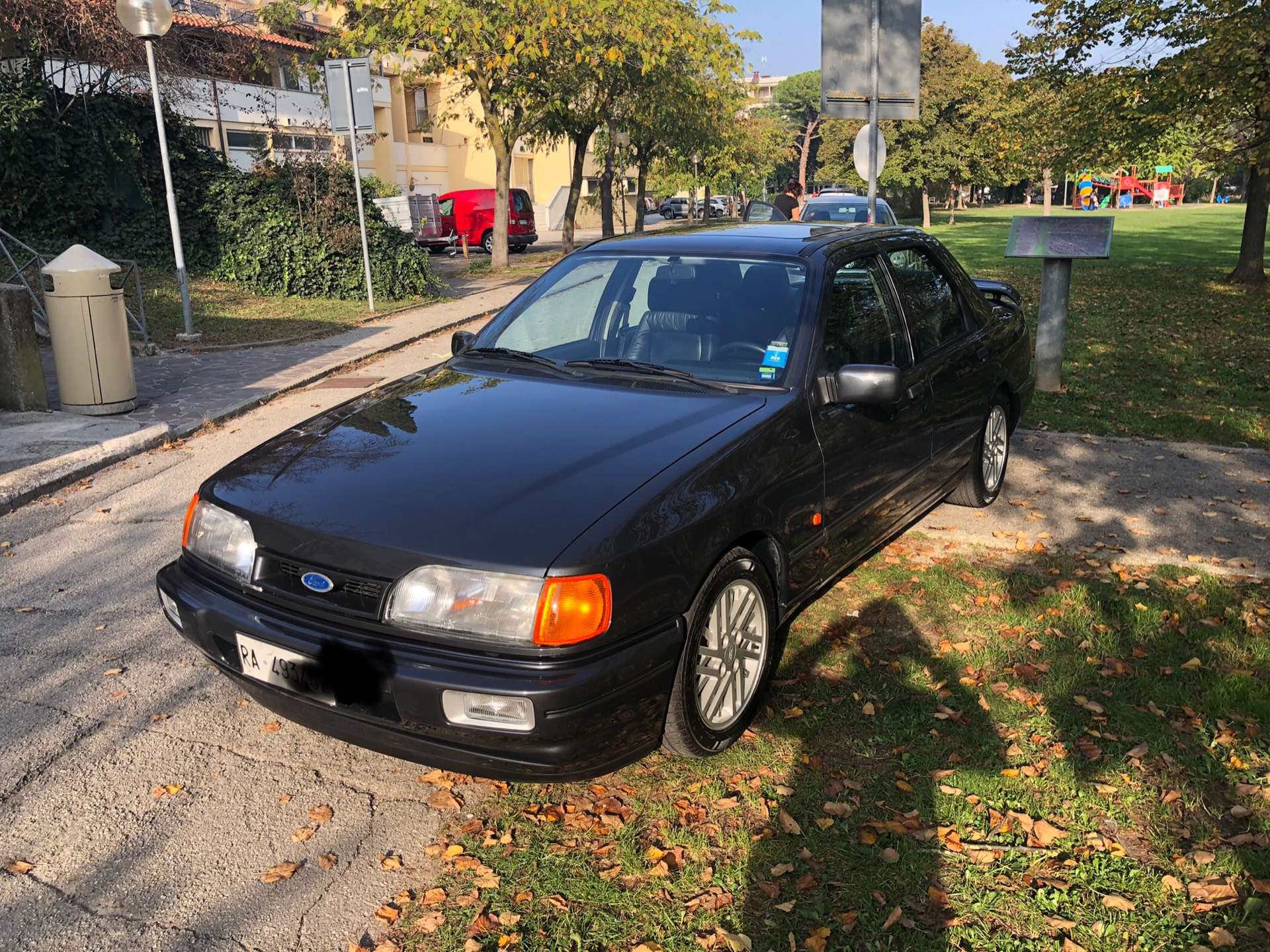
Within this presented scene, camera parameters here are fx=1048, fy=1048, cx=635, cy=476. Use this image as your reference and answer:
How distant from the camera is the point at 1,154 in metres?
15.7

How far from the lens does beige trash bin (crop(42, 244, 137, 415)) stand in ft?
26.8

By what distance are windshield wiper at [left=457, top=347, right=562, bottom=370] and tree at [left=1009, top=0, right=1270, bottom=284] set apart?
38.1ft

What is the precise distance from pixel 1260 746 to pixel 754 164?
54.6 meters

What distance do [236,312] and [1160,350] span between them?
461 inches

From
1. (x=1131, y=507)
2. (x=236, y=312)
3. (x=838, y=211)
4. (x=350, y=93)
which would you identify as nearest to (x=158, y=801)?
(x=1131, y=507)

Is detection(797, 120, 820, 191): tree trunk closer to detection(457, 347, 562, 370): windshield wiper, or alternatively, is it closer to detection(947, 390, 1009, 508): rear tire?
detection(947, 390, 1009, 508): rear tire

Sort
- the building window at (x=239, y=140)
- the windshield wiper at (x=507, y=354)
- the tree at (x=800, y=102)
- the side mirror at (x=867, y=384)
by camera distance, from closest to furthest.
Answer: the side mirror at (x=867, y=384)
the windshield wiper at (x=507, y=354)
the building window at (x=239, y=140)
the tree at (x=800, y=102)

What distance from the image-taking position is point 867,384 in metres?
3.80

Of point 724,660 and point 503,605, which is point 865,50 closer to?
point 724,660

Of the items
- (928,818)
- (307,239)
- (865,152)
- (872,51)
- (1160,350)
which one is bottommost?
(928,818)

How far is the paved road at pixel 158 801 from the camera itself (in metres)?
2.79

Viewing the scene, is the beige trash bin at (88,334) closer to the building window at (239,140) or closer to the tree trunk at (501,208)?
the tree trunk at (501,208)

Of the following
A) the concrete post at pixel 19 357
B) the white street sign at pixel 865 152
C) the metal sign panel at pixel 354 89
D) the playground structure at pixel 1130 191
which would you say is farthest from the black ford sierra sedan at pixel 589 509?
the playground structure at pixel 1130 191

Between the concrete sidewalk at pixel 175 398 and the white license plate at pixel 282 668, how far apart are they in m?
4.12
